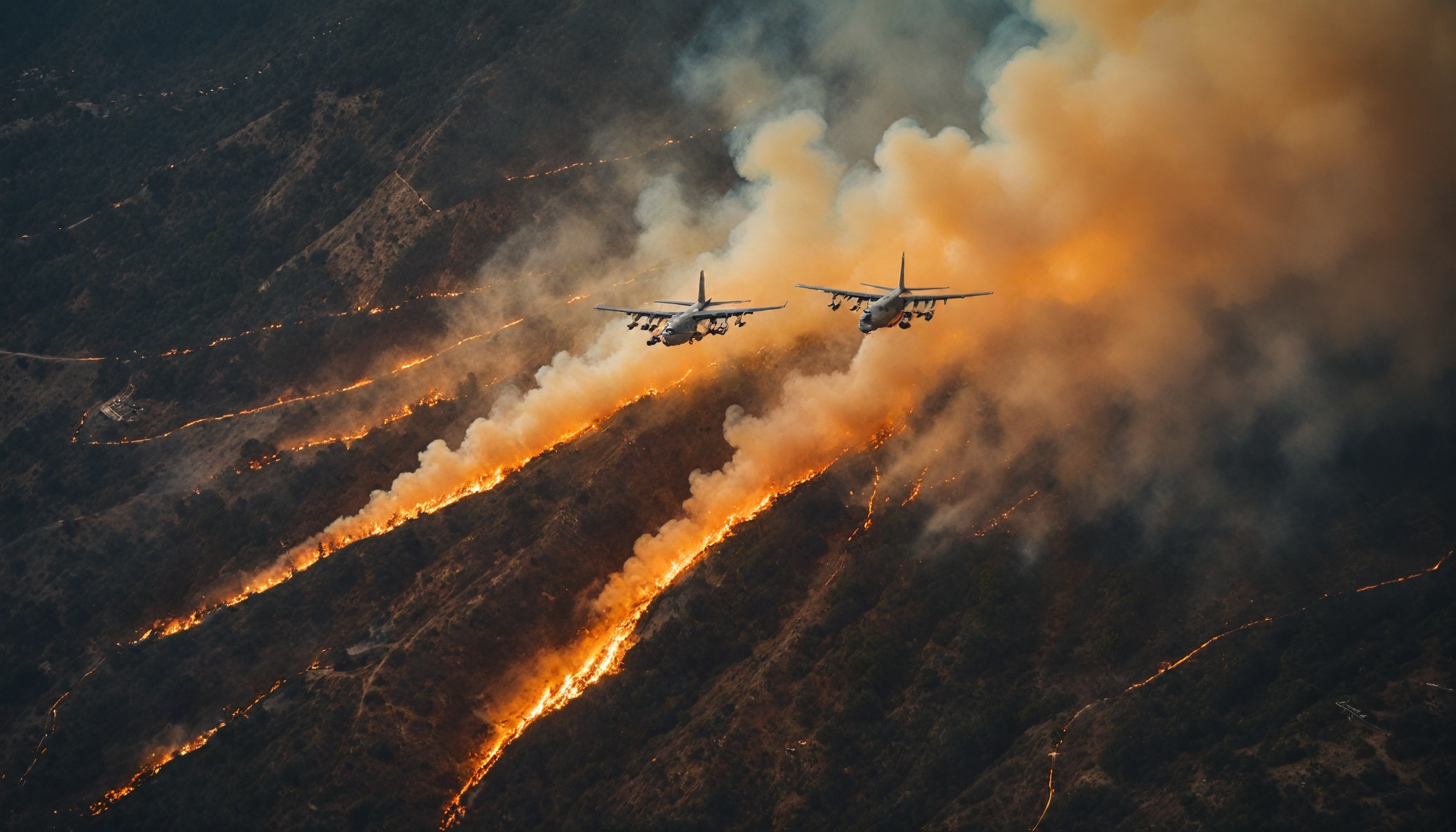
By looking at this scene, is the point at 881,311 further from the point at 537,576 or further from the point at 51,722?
the point at 51,722

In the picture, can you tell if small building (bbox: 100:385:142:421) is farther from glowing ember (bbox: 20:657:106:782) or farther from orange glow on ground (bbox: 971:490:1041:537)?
orange glow on ground (bbox: 971:490:1041:537)

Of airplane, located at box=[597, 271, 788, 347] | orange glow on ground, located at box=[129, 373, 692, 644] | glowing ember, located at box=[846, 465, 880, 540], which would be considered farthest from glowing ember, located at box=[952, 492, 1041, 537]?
orange glow on ground, located at box=[129, 373, 692, 644]

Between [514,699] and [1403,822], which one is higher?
[514,699]

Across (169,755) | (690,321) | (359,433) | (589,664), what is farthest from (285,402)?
(690,321)

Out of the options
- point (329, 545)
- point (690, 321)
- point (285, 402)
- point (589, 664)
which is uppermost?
point (285, 402)

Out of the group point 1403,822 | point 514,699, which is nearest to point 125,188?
point 514,699

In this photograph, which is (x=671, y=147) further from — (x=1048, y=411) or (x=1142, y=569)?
(x=1142, y=569)
